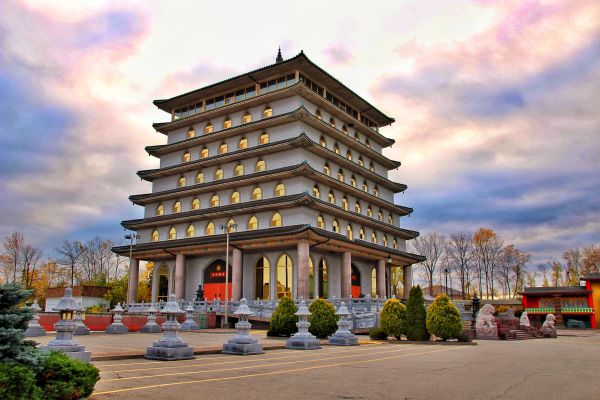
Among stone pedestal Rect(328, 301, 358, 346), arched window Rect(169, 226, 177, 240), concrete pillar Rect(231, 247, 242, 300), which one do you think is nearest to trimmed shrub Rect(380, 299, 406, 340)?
stone pedestal Rect(328, 301, 358, 346)

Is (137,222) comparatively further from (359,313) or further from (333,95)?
(359,313)

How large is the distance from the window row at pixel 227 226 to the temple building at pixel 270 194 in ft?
0.32

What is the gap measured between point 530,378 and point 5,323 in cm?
988

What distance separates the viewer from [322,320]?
75.9 ft

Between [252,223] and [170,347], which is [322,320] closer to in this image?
[170,347]

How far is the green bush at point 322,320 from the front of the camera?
23125mm

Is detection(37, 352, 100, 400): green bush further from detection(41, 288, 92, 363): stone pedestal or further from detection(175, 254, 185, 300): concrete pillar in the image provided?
detection(175, 254, 185, 300): concrete pillar

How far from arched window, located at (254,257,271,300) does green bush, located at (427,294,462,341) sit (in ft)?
67.2

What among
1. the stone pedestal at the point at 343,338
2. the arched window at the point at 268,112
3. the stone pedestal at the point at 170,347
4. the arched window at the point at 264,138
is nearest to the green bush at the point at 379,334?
the stone pedestal at the point at 343,338

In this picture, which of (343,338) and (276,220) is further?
(276,220)

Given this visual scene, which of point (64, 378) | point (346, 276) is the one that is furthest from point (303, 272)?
point (64, 378)

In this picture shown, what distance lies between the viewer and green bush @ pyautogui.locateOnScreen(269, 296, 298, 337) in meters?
22.9

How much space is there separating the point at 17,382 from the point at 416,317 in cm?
1999

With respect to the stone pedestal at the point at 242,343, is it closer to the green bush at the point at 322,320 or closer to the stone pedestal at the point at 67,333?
the stone pedestal at the point at 67,333
